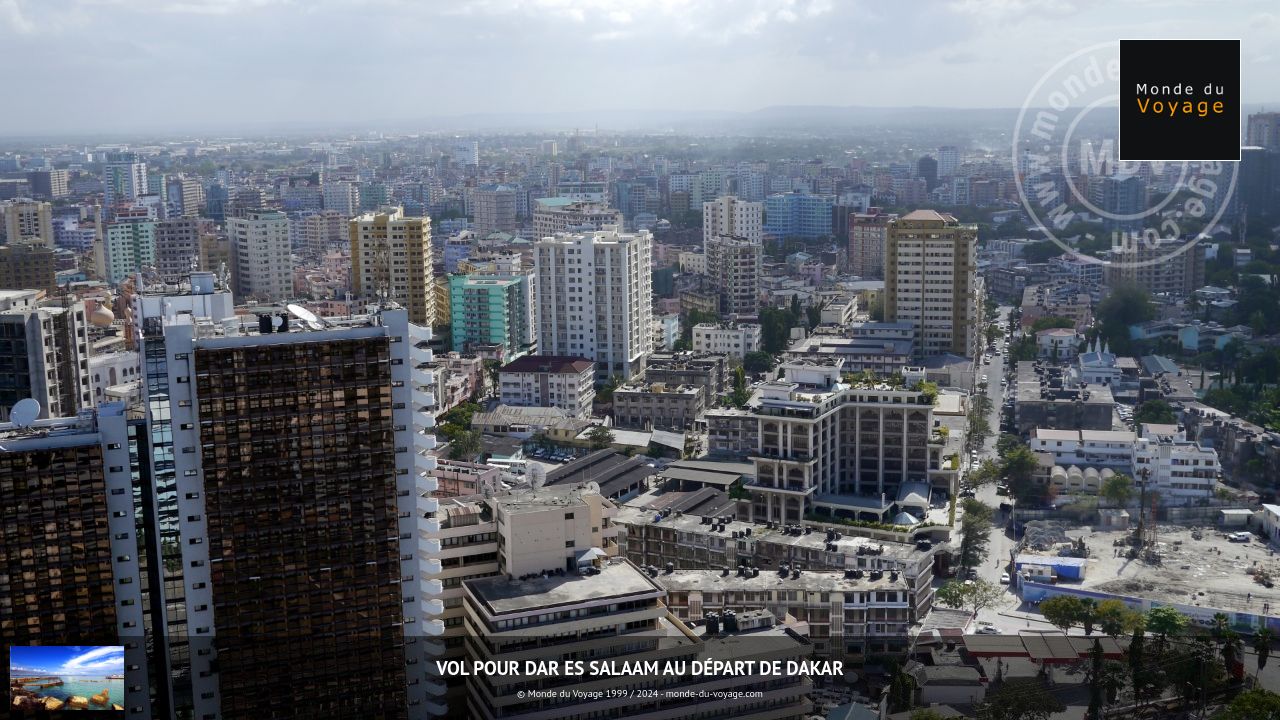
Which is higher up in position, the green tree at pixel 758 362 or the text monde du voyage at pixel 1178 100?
the text monde du voyage at pixel 1178 100

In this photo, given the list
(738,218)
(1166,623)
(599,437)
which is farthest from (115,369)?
(738,218)

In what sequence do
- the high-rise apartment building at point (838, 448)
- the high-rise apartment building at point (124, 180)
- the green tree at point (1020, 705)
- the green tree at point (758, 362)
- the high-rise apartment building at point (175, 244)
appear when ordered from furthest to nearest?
the high-rise apartment building at point (124, 180)
the high-rise apartment building at point (175, 244)
the green tree at point (758, 362)
the high-rise apartment building at point (838, 448)
the green tree at point (1020, 705)

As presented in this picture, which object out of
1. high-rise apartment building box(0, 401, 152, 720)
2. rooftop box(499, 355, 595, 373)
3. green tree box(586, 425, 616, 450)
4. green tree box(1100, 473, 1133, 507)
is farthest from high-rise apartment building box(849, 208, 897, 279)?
high-rise apartment building box(0, 401, 152, 720)

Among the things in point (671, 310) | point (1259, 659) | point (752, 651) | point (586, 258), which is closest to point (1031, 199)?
point (671, 310)

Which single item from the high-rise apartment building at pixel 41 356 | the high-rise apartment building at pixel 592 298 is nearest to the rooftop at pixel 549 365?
the high-rise apartment building at pixel 592 298

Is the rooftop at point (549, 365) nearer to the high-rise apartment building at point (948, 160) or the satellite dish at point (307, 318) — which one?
the satellite dish at point (307, 318)

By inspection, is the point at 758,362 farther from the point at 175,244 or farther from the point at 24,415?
the point at 24,415
